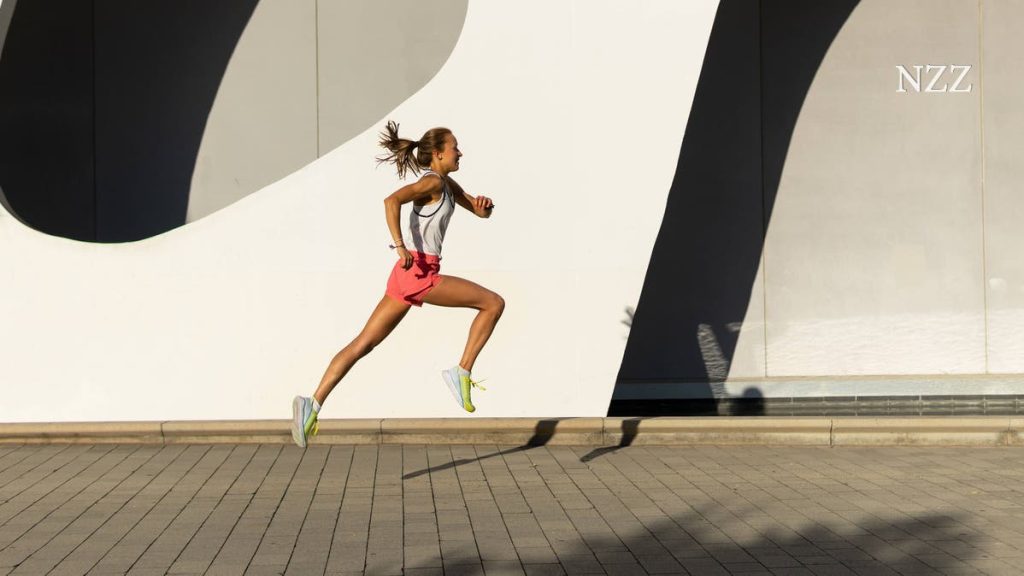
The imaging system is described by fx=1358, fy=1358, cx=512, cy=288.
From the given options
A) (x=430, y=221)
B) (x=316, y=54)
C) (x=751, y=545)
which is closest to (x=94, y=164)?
(x=316, y=54)

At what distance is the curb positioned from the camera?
1011 cm

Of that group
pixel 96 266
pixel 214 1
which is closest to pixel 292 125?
pixel 214 1

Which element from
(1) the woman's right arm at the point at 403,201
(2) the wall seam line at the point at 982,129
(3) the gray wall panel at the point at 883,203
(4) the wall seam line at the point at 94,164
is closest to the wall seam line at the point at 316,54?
(4) the wall seam line at the point at 94,164

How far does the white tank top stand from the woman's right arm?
0.20 ft

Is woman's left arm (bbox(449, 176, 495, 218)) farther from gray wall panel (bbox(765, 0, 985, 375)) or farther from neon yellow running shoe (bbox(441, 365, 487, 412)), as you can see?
gray wall panel (bbox(765, 0, 985, 375))

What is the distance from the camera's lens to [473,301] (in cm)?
836

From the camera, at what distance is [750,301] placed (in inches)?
520

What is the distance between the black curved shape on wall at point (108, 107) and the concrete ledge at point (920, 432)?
6.03 m

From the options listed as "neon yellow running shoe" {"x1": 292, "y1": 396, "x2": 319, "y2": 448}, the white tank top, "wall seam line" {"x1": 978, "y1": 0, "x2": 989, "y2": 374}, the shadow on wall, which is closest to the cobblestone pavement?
"neon yellow running shoe" {"x1": 292, "y1": 396, "x2": 319, "y2": 448}

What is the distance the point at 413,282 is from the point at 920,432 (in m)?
4.26

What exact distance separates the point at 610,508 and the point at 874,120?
7105mm

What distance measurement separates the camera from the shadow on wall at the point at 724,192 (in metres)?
13.1

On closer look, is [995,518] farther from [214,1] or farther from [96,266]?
[214,1]

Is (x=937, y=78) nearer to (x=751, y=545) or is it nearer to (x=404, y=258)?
(x=404, y=258)
